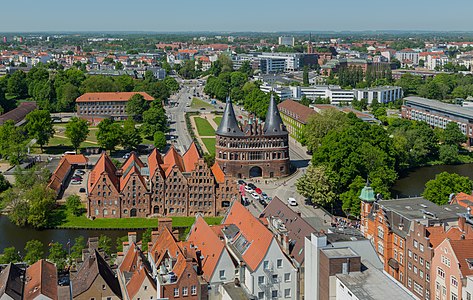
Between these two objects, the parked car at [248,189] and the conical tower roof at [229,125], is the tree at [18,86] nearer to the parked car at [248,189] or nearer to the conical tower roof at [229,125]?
the conical tower roof at [229,125]

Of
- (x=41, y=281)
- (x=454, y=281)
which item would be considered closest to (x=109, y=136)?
(x=41, y=281)

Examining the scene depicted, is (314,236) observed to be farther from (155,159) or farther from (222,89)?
(222,89)

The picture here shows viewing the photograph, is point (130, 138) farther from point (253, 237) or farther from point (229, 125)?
point (253, 237)

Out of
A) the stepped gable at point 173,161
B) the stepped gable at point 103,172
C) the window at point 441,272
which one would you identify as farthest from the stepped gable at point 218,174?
the window at point 441,272

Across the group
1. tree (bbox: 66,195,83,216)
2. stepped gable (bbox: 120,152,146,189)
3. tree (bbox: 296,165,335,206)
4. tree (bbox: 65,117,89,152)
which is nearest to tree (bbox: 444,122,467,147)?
tree (bbox: 296,165,335,206)

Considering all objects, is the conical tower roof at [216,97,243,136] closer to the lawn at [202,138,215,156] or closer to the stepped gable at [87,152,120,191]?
the lawn at [202,138,215,156]

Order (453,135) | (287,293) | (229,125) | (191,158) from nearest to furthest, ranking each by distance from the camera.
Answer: (287,293)
(191,158)
(229,125)
(453,135)
